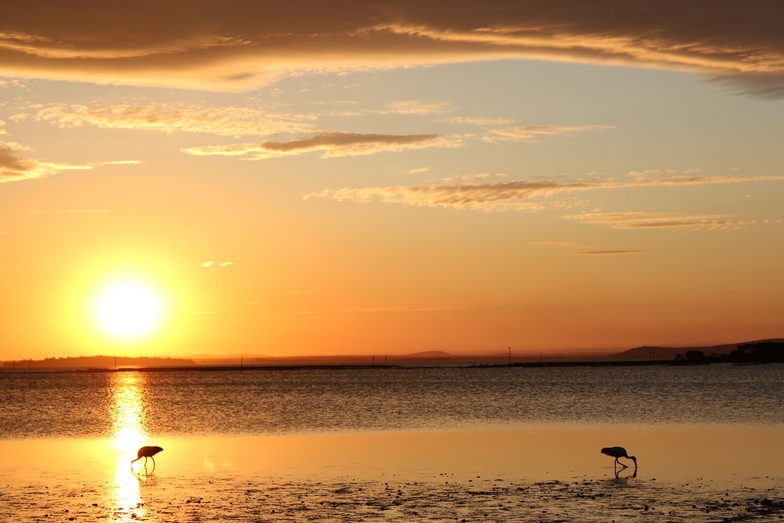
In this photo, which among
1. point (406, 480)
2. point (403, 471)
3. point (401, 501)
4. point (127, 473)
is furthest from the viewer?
point (127, 473)

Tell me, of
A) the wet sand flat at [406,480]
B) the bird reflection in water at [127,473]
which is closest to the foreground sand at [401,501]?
the wet sand flat at [406,480]

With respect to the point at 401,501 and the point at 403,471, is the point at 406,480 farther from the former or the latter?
the point at 401,501

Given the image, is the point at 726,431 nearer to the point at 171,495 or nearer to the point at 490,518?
the point at 490,518

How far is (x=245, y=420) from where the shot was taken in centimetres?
6750

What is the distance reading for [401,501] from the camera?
83.9ft

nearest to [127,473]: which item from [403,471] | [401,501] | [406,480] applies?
[403,471]

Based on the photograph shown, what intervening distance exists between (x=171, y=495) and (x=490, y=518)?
37.2 feet

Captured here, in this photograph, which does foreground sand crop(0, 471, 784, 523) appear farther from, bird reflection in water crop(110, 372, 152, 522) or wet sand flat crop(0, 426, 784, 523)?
bird reflection in water crop(110, 372, 152, 522)

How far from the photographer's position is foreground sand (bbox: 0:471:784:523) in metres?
23.2

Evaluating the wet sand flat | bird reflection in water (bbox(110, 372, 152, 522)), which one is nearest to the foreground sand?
the wet sand flat

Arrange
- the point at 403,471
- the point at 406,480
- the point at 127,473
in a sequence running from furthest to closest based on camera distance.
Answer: the point at 127,473, the point at 403,471, the point at 406,480

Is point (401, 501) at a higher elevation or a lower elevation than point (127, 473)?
lower

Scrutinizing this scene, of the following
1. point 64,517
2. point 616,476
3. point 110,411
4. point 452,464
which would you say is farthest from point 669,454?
point 110,411

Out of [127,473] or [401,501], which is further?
[127,473]
